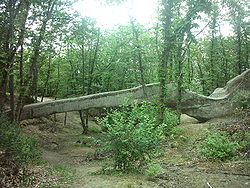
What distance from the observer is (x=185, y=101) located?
13.0 metres

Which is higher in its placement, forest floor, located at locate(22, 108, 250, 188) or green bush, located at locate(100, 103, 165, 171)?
green bush, located at locate(100, 103, 165, 171)

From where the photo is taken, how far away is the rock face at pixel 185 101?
12.1 metres

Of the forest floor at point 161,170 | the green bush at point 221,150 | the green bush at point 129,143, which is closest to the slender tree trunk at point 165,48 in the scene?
the forest floor at point 161,170

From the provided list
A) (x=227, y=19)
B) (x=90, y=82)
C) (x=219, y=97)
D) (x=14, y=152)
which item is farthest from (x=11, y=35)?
(x=227, y=19)

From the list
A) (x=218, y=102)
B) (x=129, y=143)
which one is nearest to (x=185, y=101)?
(x=218, y=102)

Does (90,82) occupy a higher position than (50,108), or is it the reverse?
(90,82)

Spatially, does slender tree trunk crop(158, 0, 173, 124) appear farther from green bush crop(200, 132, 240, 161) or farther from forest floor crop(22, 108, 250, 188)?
green bush crop(200, 132, 240, 161)

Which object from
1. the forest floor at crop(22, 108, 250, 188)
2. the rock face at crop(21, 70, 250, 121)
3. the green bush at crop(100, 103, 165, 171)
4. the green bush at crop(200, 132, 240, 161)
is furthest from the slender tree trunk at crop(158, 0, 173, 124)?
the green bush at crop(100, 103, 165, 171)

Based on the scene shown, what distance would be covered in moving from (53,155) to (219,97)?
934 centimetres

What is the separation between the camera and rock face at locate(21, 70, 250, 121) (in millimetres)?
12070

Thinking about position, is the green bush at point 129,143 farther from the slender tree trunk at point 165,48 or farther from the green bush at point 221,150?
the slender tree trunk at point 165,48

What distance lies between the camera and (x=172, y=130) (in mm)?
11383

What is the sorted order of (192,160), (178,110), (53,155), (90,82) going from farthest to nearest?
(90,82)
(178,110)
(53,155)
(192,160)

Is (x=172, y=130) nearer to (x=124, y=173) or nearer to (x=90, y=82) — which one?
(x=124, y=173)
